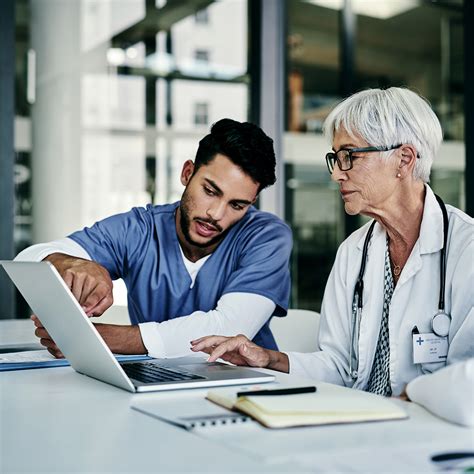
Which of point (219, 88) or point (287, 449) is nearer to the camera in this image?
point (287, 449)

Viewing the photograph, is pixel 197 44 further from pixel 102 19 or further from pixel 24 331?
pixel 24 331

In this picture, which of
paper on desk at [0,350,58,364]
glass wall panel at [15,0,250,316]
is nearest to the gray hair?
paper on desk at [0,350,58,364]

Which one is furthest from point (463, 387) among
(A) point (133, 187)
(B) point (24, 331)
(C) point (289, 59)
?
(C) point (289, 59)

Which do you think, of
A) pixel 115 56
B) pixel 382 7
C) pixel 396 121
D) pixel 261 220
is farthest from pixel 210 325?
pixel 382 7

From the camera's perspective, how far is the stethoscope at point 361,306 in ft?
5.71

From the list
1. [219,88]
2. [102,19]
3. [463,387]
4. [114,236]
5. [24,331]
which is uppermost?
[102,19]

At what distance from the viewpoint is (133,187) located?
4363 millimetres

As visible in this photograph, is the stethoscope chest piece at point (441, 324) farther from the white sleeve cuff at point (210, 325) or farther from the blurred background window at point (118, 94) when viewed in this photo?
the blurred background window at point (118, 94)

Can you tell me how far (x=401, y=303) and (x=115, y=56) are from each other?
294 centimetres

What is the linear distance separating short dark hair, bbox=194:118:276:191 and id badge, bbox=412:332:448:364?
71cm

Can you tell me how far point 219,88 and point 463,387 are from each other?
374cm

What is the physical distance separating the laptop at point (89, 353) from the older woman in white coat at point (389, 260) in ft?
0.87

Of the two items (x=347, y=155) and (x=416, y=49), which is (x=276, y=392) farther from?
(x=416, y=49)

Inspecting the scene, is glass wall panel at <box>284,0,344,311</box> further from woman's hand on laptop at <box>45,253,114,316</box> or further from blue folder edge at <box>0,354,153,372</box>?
blue folder edge at <box>0,354,153,372</box>
